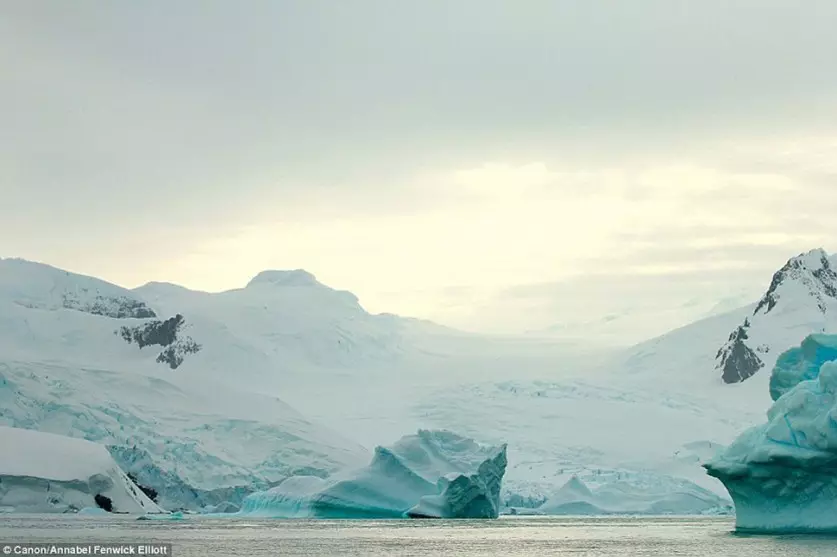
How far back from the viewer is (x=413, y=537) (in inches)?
1679

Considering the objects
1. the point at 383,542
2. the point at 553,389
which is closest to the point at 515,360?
the point at 553,389

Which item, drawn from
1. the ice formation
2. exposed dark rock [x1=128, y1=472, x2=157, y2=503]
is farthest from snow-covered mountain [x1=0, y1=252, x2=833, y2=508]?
the ice formation

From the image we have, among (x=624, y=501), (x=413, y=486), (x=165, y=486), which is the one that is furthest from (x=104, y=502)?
(x=624, y=501)

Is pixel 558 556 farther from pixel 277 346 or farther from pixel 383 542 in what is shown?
pixel 277 346

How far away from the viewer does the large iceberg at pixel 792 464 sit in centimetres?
3516

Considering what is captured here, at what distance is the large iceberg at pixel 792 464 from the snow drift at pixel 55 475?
95.0 feet

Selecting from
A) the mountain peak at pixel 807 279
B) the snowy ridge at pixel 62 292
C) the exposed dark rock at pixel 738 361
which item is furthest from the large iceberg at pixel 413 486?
the mountain peak at pixel 807 279

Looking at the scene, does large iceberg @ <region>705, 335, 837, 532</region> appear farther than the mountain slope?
No

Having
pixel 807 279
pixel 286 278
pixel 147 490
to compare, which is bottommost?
pixel 147 490

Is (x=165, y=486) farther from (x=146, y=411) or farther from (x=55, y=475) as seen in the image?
(x=146, y=411)

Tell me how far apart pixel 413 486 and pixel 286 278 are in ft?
333

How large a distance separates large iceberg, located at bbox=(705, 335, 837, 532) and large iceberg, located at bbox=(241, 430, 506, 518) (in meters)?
14.2

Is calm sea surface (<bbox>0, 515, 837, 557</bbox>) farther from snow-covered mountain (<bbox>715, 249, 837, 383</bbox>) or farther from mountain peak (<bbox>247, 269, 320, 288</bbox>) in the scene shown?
mountain peak (<bbox>247, 269, 320, 288</bbox>)

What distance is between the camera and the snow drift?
54.2 m
